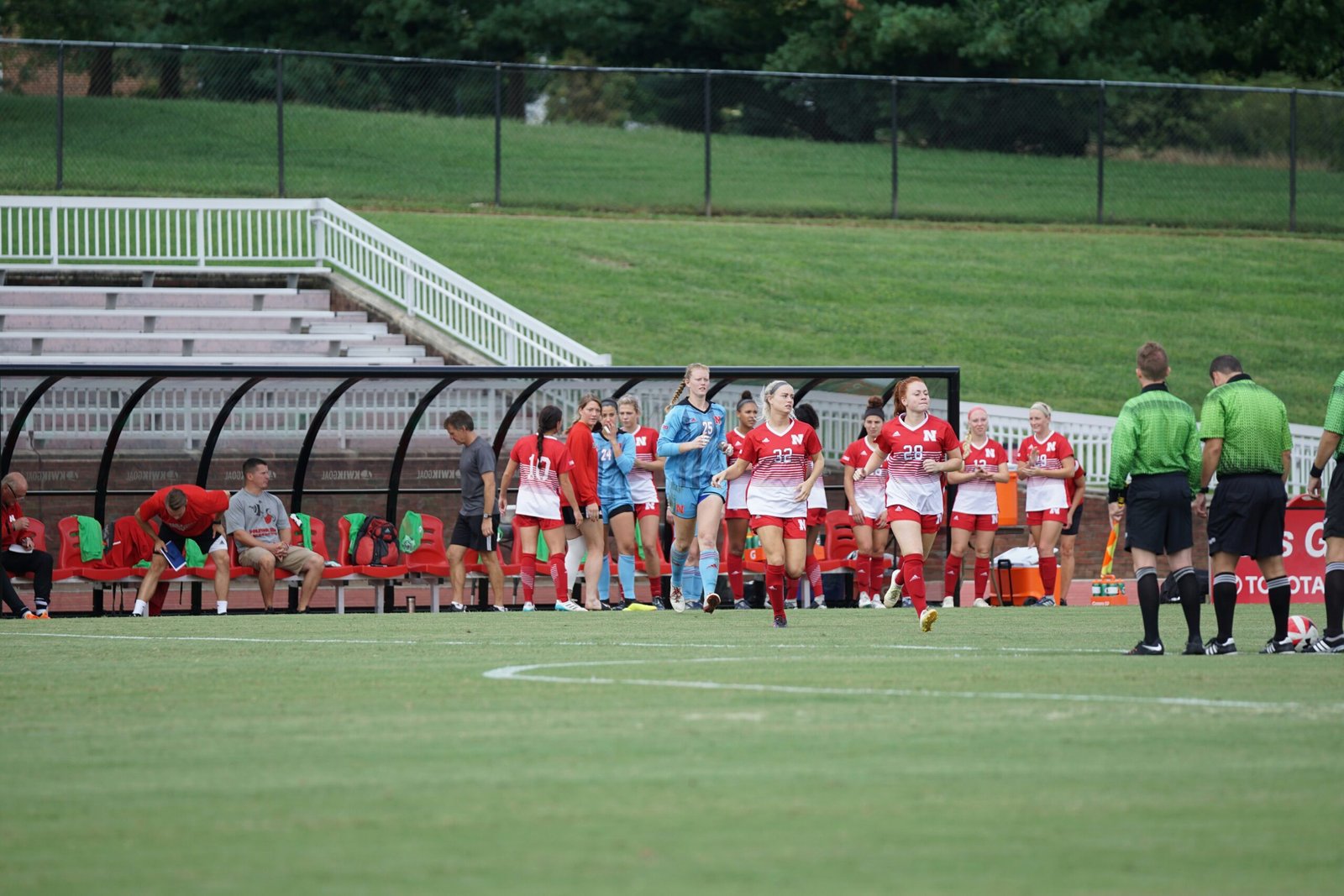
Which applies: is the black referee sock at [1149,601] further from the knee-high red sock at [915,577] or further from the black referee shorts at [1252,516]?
the knee-high red sock at [915,577]

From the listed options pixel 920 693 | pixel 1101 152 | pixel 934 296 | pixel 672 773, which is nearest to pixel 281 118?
pixel 934 296

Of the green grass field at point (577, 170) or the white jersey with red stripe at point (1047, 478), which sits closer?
the white jersey with red stripe at point (1047, 478)

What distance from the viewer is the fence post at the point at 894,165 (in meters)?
34.2

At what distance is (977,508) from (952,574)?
0.71 meters

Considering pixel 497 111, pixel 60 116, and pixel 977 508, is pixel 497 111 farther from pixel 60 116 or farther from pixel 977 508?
pixel 977 508

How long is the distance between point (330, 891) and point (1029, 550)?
15.0m

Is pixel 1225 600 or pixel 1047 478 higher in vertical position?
pixel 1047 478

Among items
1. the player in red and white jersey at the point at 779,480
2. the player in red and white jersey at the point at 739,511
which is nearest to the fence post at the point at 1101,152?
the player in red and white jersey at the point at 739,511

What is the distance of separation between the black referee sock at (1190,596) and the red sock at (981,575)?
681cm

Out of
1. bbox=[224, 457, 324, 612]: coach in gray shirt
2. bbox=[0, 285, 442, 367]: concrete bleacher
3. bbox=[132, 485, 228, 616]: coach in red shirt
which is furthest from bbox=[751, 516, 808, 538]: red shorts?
bbox=[0, 285, 442, 367]: concrete bleacher

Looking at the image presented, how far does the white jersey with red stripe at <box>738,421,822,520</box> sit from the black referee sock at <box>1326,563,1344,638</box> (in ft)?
14.6

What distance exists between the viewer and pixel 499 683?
30.0 feet

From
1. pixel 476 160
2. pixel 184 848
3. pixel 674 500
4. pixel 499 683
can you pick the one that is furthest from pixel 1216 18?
pixel 184 848

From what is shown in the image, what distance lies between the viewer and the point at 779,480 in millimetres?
14500
